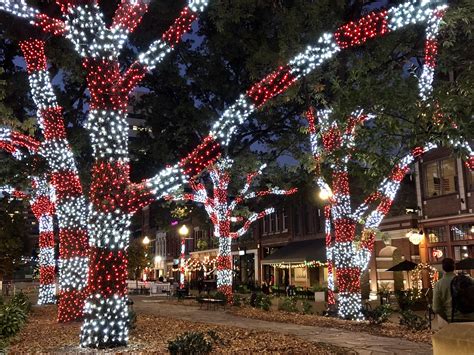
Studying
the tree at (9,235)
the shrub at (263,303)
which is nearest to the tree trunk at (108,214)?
the tree at (9,235)

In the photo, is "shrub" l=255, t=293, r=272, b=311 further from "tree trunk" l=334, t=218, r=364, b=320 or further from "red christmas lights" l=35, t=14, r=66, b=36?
"red christmas lights" l=35, t=14, r=66, b=36

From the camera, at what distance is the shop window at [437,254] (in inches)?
1014

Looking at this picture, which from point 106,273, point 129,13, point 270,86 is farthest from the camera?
point 270,86

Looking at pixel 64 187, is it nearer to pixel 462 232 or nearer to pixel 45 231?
pixel 45 231

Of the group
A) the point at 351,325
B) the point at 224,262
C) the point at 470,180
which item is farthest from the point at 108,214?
the point at 470,180

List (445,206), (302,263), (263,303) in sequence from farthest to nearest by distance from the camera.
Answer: (302,263)
(445,206)
(263,303)

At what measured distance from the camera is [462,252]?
24.8 metres

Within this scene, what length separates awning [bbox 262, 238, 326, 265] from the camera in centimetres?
3353

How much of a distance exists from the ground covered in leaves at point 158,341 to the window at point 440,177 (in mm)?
16464

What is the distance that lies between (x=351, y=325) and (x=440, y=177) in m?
14.5

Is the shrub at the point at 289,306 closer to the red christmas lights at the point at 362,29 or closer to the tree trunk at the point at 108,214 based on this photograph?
the tree trunk at the point at 108,214

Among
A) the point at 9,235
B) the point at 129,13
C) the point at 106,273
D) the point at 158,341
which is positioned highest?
the point at 129,13

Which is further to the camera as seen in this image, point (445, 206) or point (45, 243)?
point (445, 206)

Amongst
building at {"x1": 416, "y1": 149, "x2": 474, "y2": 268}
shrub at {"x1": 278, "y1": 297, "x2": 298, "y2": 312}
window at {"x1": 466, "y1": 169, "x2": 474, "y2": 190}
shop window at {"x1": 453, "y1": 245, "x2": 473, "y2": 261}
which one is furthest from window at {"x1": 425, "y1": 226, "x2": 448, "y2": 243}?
shrub at {"x1": 278, "y1": 297, "x2": 298, "y2": 312}
